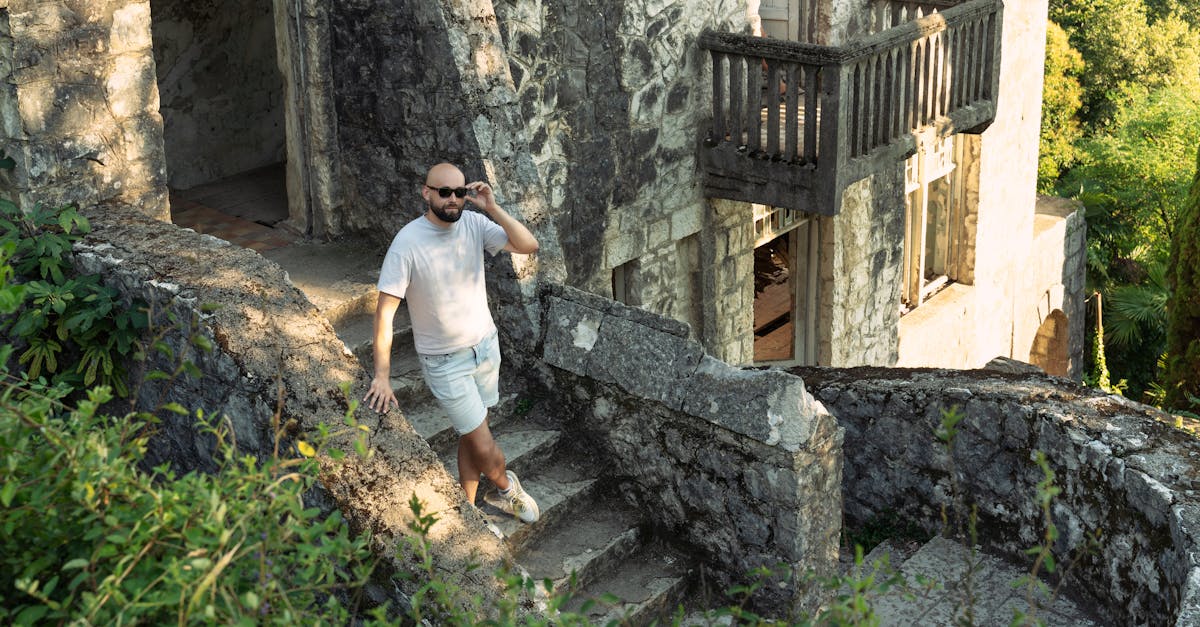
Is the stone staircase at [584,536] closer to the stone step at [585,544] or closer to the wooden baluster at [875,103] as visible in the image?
the stone step at [585,544]

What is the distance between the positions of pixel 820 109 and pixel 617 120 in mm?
1383

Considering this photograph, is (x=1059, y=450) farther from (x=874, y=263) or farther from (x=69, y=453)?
(x=874, y=263)

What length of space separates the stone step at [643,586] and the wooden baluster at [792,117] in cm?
386

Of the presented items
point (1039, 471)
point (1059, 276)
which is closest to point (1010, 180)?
point (1059, 276)

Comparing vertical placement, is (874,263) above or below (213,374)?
below

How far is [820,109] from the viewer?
28.9ft

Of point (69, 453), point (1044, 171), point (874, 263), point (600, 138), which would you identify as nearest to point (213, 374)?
point (69, 453)

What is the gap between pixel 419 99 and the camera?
19.9ft

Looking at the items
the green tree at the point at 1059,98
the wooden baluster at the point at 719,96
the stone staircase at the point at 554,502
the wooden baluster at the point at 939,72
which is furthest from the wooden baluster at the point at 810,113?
the green tree at the point at 1059,98

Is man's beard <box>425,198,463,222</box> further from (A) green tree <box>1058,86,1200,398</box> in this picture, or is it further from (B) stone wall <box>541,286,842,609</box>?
(A) green tree <box>1058,86,1200,398</box>

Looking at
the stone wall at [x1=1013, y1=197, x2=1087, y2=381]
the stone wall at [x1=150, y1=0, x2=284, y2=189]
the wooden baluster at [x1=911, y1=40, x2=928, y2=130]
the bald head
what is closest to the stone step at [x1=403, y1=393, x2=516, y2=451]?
the bald head

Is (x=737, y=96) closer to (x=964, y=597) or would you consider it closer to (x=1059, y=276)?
(x=964, y=597)

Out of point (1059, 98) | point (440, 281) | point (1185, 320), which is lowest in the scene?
point (1059, 98)

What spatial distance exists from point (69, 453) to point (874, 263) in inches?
338
